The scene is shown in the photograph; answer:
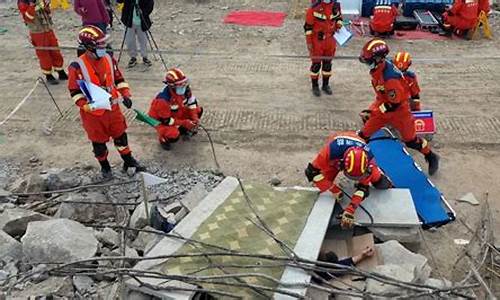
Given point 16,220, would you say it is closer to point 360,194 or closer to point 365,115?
point 360,194

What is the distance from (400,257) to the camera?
516cm

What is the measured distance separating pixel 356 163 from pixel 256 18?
864 centimetres

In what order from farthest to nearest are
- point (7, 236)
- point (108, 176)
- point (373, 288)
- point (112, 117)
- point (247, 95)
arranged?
point (247, 95) < point (108, 176) < point (112, 117) < point (7, 236) < point (373, 288)

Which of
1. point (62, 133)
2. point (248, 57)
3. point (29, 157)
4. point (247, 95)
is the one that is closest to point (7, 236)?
point (29, 157)

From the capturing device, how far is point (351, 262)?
5.14 meters

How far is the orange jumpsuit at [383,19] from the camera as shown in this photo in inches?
460

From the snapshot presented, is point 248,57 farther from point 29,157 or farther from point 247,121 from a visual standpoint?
point 29,157

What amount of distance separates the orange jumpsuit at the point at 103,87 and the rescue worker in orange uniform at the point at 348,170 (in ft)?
7.98

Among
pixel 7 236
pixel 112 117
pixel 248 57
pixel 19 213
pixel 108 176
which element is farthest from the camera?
pixel 248 57

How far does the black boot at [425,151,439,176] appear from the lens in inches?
276

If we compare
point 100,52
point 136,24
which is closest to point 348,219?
point 100,52

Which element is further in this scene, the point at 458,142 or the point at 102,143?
the point at 458,142

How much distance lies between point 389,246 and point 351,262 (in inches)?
17.2

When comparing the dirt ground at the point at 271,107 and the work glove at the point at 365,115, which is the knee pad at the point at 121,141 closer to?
the dirt ground at the point at 271,107
